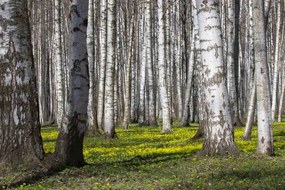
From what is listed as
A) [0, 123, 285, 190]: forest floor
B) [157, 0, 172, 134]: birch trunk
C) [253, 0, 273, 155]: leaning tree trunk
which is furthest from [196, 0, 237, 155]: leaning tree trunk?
[157, 0, 172, 134]: birch trunk

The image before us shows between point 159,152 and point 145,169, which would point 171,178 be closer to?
point 145,169

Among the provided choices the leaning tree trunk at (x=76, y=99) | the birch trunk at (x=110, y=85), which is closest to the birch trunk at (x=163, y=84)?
the birch trunk at (x=110, y=85)

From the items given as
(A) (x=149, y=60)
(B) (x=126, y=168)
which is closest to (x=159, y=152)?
(B) (x=126, y=168)

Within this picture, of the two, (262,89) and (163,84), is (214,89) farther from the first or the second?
(163,84)

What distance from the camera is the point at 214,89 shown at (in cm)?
1105

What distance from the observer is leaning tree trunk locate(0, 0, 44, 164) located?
938 centimetres

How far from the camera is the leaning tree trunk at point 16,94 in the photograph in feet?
30.8

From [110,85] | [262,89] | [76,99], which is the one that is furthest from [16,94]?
[110,85]

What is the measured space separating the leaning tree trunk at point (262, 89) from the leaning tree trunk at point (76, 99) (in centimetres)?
410

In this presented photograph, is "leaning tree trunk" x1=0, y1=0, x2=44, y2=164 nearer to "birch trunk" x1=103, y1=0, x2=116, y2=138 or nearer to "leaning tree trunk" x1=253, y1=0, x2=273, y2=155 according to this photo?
"leaning tree trunk" x1=253, y1=0, x2=273, y2=155

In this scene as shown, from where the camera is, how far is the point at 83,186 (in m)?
8.09

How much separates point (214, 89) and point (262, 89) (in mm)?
1329

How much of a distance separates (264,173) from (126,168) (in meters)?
2.71

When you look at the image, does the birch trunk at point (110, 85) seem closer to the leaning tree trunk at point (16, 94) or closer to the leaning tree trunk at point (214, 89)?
the leaning tree trunk at point (214, 89)
